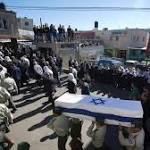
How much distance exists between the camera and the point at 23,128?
10992mm

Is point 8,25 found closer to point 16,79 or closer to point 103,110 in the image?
point 16,79

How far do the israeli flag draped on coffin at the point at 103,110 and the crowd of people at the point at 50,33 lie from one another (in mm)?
16383

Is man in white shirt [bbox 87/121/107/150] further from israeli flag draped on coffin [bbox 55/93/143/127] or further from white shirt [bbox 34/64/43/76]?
white shirt [bbox 34/64/43/76]

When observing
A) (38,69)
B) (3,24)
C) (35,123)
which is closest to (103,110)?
A: (35,123)

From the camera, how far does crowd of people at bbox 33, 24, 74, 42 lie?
23.8 meters

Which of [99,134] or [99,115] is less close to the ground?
[99,115]

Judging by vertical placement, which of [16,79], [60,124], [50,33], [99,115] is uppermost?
[50,33]

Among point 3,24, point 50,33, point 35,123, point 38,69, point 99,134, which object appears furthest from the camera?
point 3,24

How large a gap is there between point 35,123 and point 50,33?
13861mm

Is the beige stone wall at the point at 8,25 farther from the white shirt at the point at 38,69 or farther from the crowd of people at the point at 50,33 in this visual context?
the white shirt at the point at 38,69

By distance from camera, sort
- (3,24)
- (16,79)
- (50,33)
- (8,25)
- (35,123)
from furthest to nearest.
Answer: (8,25) → (3,24) → (50,33) → (16,79) → (35,123)

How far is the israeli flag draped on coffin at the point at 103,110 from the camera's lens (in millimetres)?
7219

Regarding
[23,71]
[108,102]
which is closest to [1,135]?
[108,102]

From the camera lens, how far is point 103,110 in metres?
7.48
